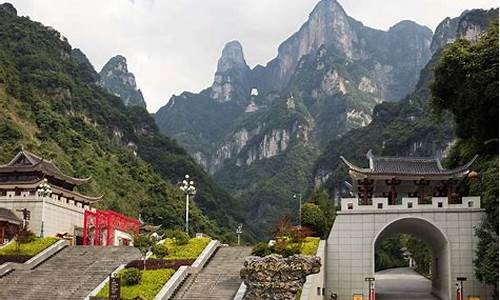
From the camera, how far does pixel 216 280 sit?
2705 cm

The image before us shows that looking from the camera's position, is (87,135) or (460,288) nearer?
(460,288)

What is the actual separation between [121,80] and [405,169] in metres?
171

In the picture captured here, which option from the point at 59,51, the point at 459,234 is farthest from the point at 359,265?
the point at 59,51

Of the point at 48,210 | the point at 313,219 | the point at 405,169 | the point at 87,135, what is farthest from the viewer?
the point at 87,135

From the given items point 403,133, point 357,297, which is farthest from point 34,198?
point 403,133

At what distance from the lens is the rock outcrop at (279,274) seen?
23.2 meters

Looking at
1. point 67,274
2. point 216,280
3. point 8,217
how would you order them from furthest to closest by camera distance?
point 8,217 → point 67,274 → point 216,280

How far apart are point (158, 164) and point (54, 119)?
96.4 feet

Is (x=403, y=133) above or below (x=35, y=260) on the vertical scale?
above

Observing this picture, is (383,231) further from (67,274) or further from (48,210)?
(48,210)

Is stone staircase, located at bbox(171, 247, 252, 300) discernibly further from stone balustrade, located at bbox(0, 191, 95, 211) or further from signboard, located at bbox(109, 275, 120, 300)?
stone balustrade, located at bbox(0, 191, 95, 211)

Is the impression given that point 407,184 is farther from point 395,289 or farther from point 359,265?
point 395,289

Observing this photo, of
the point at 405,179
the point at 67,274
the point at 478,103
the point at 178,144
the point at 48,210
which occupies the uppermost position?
the point at 178,144

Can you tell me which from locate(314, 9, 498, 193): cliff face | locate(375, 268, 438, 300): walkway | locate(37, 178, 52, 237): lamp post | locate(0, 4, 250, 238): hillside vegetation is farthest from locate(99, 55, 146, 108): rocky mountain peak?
locate(375, 268, 438, 300): walkway
